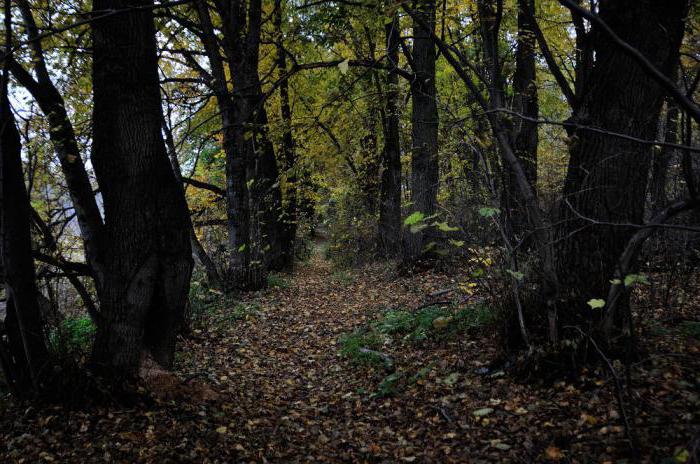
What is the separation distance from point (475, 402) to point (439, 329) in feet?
5.96

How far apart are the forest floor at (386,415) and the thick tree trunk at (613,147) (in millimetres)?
790

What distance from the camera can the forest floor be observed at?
309 cm

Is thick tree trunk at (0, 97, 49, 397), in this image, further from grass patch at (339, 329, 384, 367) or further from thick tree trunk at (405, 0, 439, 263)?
thick tree trunk at (405, 0, 439, 263)

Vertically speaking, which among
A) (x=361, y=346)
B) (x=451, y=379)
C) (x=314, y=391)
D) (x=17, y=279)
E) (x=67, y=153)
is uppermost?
(x=67, y=153)

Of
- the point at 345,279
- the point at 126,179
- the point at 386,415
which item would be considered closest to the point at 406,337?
the point at 386,415

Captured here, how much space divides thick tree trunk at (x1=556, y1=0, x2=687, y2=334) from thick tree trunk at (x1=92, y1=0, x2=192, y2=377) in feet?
12.4

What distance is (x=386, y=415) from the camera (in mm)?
4270

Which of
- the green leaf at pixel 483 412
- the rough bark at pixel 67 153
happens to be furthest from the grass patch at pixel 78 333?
the green leaf at pixel 483 412

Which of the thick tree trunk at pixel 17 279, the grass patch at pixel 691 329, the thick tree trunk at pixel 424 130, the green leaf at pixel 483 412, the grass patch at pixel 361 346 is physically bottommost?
the grass patch at pixel 361 346

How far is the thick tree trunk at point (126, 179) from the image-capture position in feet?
13.4

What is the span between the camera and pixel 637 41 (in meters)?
3.69

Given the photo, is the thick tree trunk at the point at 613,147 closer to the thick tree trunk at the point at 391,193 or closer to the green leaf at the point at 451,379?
the green leaf at the point at 451,379

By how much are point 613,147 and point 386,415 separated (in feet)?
10.4

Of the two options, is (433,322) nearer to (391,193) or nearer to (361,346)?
(361,346)
